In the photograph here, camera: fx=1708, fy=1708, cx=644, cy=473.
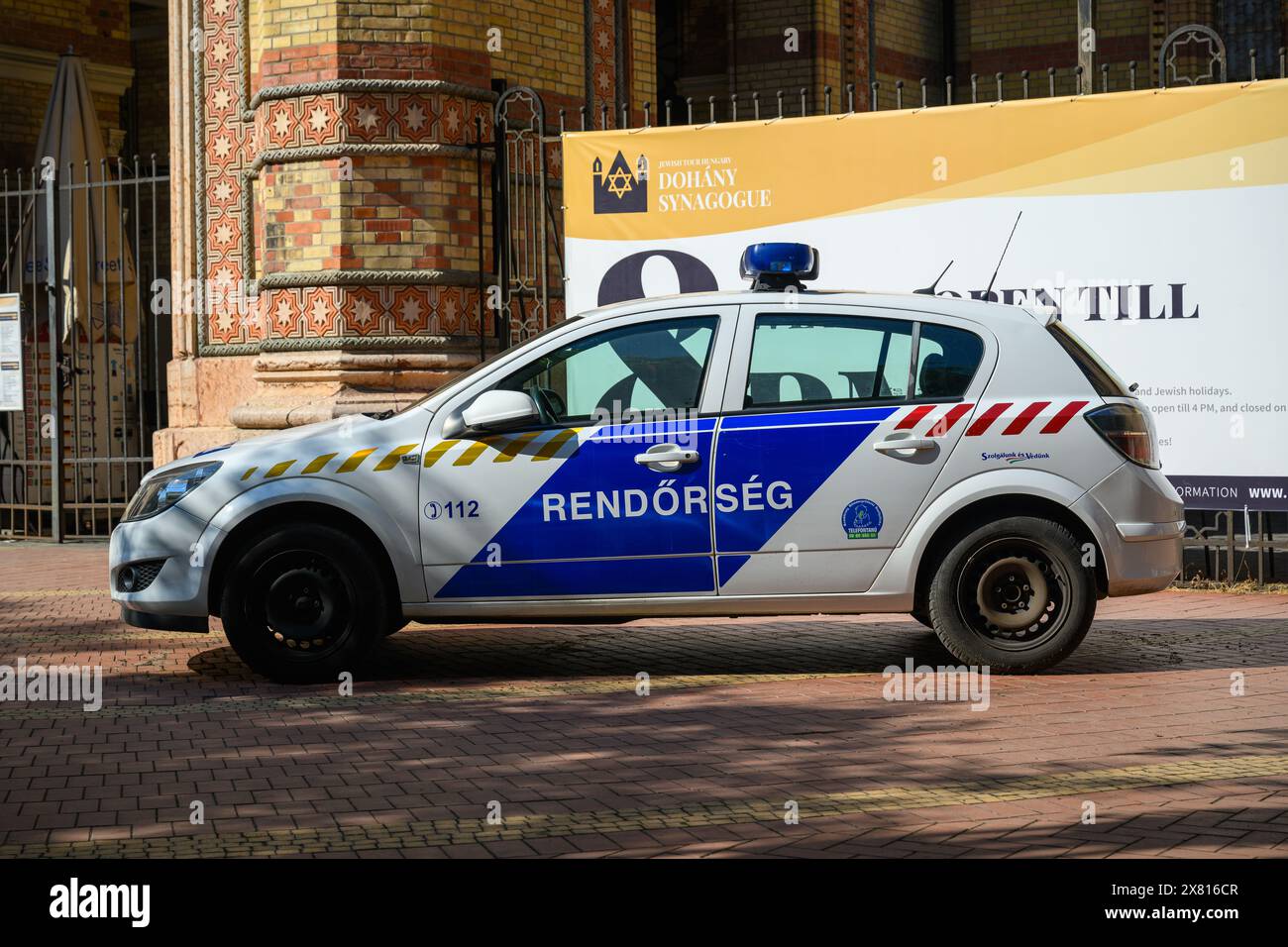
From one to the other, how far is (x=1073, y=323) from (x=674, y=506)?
13.6 ft

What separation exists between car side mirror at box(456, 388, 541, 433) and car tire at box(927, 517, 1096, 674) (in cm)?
200

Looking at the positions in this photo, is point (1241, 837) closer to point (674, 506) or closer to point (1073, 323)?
point (674, 506)

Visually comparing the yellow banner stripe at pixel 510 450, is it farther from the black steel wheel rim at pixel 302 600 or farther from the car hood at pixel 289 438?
the black steel wheel rim at pixel 302 600

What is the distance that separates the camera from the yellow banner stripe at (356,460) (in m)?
7.76

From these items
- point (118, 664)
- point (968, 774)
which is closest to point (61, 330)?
point (118, 664)

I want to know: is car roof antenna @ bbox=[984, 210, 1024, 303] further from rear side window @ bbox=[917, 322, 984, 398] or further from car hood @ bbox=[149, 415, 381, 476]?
car hood @ bbox=[149, 415, 381, 476]

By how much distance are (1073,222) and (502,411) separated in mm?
4685

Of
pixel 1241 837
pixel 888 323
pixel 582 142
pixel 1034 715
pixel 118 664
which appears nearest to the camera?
pixel 1241 837

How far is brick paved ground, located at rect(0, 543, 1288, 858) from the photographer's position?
512 cm

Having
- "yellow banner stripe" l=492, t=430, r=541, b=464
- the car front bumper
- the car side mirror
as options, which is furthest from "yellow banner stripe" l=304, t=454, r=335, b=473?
"yellow banner stripe" l=492, t=430, r=541, b=464

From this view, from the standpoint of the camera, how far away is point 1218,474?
10484 mm

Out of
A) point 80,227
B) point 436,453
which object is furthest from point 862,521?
point 80,227

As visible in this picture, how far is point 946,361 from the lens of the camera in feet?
25.7

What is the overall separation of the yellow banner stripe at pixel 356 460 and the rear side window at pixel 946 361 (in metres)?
2.53
